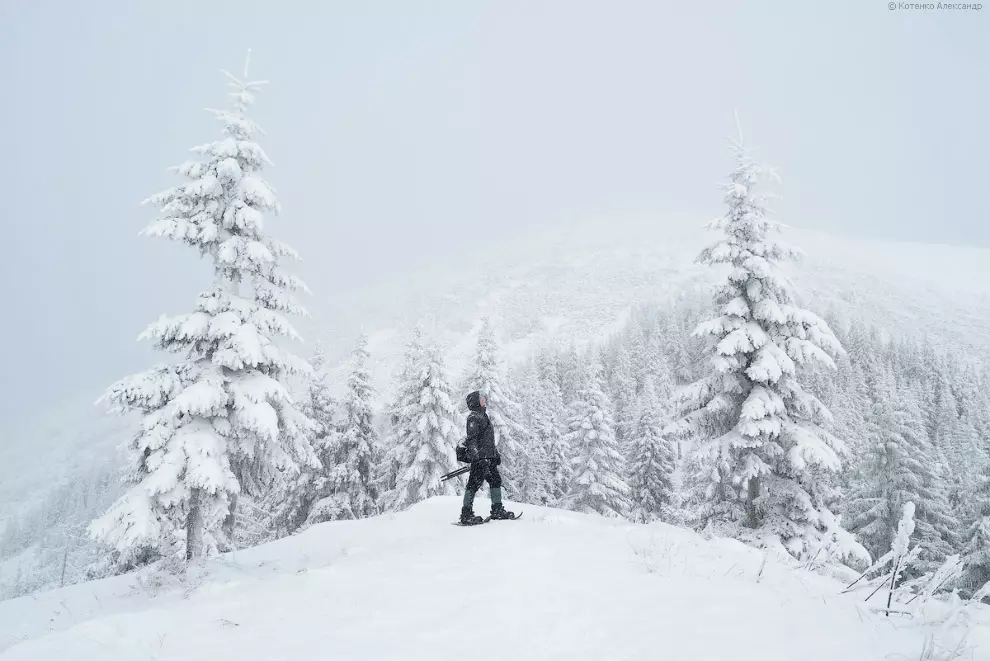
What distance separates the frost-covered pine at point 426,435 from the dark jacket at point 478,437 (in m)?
17.0

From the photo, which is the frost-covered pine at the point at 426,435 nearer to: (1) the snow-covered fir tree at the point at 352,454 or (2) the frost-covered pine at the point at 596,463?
(1) the snow-covered fir tree at the point at 352,454

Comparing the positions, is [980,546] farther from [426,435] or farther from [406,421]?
[406,421]

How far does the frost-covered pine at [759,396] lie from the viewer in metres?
13.8

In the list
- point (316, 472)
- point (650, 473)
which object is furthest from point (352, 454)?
point (650, 473)

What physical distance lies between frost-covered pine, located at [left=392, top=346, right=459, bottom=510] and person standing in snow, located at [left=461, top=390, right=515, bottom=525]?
16691mm

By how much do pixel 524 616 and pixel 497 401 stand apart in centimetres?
2601

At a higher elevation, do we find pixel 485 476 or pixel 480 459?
pixel 480 459

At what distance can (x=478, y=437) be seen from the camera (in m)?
9.20

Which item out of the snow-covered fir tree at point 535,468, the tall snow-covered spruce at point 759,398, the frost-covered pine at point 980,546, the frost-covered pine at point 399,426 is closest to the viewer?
the tall snow-covered spruce at point 759,398

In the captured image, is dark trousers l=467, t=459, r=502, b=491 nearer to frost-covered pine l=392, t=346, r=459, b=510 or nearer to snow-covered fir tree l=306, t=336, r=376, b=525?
frost-covered pine l=392, t=346, r=459, b=510

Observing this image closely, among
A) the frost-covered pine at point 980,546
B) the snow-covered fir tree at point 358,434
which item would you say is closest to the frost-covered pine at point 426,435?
the snow-covered fir tree at point 358,434

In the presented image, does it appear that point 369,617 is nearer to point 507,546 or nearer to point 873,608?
point 507,546

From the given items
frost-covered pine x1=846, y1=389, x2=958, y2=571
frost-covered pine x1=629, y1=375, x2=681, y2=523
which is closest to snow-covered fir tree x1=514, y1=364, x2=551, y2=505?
frost-covered pine x1=629, y1=375, x2=681, y2=523

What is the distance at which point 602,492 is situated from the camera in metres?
30.3
